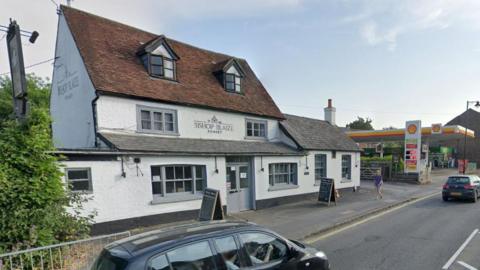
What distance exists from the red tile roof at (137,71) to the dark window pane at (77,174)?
10.4 ft

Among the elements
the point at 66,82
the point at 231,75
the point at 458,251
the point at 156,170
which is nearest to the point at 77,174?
the point at 156,170

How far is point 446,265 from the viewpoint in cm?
596

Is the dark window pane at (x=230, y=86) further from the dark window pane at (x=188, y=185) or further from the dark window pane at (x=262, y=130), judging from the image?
the dark window pane at (x=188, y=185)

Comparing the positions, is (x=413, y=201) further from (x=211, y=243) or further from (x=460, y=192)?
(x=211, y=243)

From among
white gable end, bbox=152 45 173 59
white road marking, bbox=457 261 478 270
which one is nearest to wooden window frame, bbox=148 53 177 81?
white gable end, bbox=152 45 173 59

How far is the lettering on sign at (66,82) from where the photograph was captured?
36.8 feet

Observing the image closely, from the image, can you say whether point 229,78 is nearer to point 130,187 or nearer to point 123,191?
point 130,187

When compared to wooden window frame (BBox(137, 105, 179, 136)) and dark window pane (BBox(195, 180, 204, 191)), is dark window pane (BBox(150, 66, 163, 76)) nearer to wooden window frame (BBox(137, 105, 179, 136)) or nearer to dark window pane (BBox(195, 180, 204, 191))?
wooden window frame (BBox(137, 105, 179, 136))

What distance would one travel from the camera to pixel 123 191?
349 inches

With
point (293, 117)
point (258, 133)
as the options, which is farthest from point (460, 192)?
point (258, 133)

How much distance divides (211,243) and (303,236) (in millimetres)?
5627

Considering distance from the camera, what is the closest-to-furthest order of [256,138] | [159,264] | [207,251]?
1. [159,264]
2. [207,251]
3. [256,138]

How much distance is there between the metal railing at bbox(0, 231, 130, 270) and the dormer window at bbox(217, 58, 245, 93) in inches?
418

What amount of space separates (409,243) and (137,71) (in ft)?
39.6
